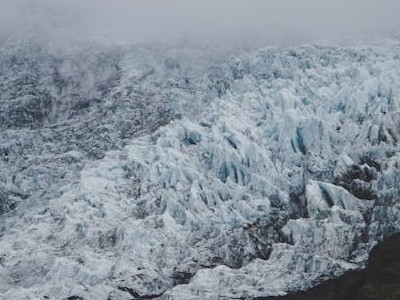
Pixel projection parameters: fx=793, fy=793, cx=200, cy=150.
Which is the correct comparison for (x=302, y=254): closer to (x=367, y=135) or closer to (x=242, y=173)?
(x=242, y=173)

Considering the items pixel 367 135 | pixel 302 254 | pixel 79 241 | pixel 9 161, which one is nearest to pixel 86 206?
pixel 79 241

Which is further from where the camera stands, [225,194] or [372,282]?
[225,194]

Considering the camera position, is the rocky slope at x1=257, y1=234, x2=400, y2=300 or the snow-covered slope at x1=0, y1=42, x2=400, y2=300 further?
the snow-covered slope at x1=0, y1=42, x2=400, y2=300

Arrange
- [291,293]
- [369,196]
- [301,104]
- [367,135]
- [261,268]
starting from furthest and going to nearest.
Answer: [301,104]
[367,135]
[369,196]
[261,268]
[291,293]

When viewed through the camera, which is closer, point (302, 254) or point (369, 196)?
point (302, 254)

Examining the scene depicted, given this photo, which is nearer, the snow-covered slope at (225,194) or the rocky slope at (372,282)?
the rocky slope at (372,282)

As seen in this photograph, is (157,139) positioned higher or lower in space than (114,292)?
higher

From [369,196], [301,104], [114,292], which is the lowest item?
[114,292]

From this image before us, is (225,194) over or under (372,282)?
over
